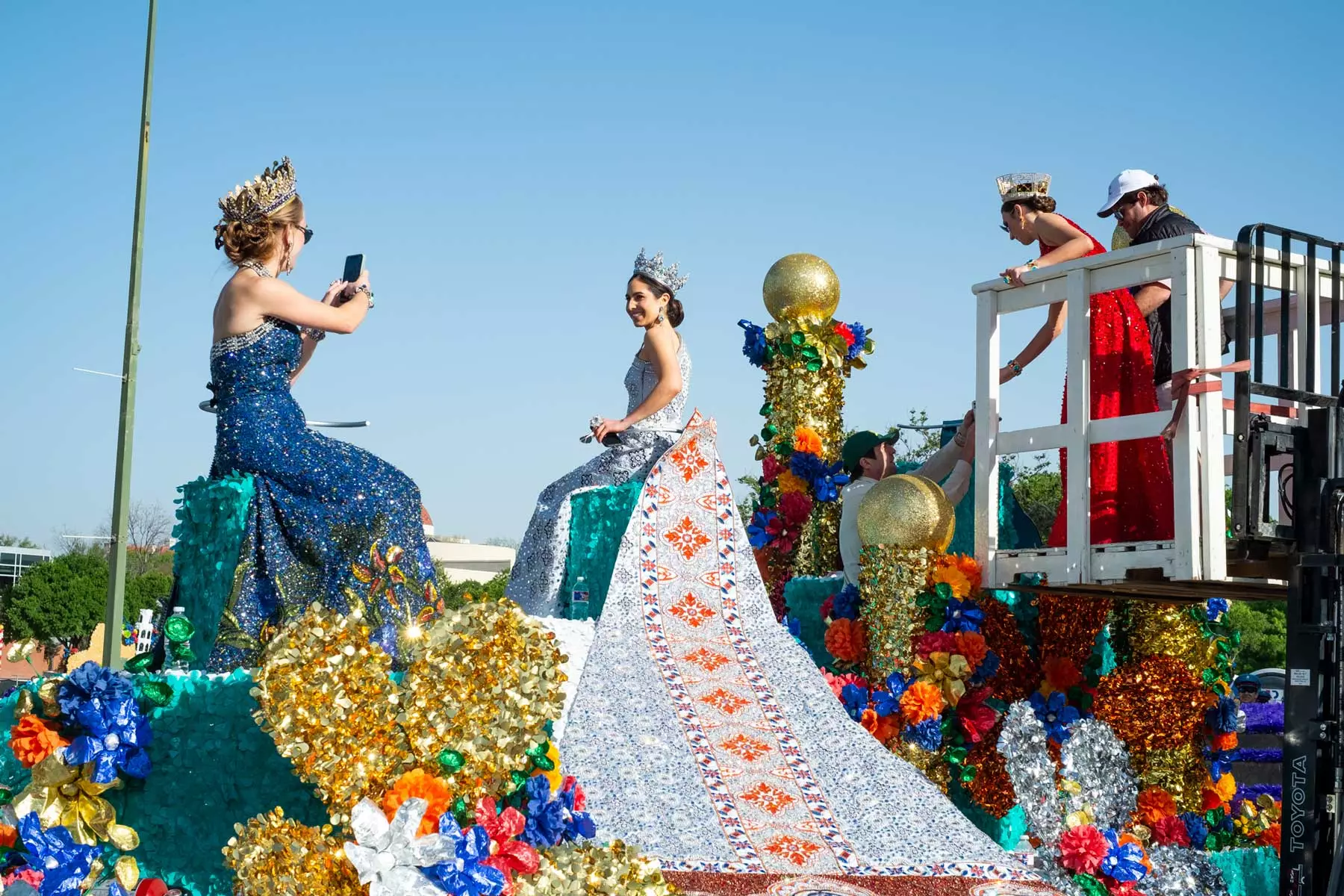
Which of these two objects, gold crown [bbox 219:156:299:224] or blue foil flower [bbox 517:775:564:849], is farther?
gold crown [bbox 219:156:299:224]

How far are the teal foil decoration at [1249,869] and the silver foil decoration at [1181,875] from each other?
314 mm

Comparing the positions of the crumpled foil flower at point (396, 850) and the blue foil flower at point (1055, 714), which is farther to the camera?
the blue foil flower at point (1055, 714)

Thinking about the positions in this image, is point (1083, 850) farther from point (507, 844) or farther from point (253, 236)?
point (253, 236)

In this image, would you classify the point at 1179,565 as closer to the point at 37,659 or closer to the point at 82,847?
the point at 82,847

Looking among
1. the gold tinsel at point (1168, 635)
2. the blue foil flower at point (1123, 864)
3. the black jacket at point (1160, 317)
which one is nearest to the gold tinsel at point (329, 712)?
the blue foil flower at point (1123, 864)

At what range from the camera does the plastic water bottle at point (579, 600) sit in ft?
20.3

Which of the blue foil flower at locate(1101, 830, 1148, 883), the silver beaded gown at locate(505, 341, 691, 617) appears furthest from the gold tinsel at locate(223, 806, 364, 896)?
the blue foil flower at locate(1101, 830, 1148, 883)

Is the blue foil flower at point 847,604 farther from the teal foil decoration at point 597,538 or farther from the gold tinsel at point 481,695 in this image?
the gold tinsel at point 481,695

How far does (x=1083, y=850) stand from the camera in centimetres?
514

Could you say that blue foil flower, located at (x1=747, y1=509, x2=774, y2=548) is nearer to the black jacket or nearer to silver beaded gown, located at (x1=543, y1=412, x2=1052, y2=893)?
silver beaded gown, located at (x1=543, y1=412, x2=1052, y2=893)

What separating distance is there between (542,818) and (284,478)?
58.8 inches

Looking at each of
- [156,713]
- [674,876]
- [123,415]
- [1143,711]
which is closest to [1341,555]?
[1143,711]

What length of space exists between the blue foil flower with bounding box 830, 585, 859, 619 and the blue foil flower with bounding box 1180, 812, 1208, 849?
1655 mm

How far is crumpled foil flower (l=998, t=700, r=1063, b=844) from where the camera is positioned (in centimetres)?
532
